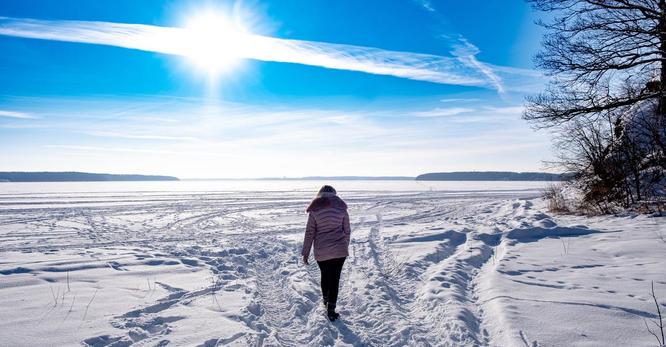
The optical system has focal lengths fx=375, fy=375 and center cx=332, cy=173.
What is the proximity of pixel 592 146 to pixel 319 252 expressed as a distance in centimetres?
1352

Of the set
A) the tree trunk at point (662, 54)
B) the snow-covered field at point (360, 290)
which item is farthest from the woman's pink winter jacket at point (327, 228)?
the tree trunk at point (662, 54)

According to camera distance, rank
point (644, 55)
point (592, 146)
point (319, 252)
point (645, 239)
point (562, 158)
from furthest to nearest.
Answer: point (562, 158) < point (592, 146) < point (644, 55) < point (645, 239) < point (319, 252)

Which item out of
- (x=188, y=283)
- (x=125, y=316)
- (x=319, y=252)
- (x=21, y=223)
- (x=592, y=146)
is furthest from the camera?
(x=21, y=223)

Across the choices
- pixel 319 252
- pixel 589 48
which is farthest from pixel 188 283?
pixel 589 48

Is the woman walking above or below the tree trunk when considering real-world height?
below

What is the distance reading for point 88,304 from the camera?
529cm

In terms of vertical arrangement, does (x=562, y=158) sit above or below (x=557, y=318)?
above

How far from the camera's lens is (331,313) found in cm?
488

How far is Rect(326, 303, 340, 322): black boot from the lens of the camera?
15.9ft

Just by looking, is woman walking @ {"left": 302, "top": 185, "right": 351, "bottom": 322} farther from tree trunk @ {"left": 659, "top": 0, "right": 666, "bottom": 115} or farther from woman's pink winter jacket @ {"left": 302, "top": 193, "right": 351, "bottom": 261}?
tree trunk @ {"left": 659, "top": 0, "right": 666, "bottom": 115}

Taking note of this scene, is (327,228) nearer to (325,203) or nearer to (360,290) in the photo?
(325,203)

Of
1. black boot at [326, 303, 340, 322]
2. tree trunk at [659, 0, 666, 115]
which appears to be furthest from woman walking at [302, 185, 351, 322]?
tree trunk at [659, 0, 666, 115]

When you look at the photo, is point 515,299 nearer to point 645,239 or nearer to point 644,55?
point 645,239

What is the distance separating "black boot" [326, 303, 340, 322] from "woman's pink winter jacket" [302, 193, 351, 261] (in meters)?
0.62
